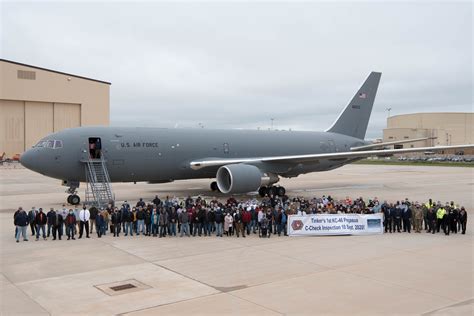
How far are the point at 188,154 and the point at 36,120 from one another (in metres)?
53.6

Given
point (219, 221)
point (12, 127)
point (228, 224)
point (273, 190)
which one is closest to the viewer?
point (228, 224)

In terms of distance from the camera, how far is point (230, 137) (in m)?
28.7

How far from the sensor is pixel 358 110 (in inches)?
1373

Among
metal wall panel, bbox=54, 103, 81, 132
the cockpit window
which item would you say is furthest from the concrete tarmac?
metal wall panel, bbox=54, 103, 81, 132

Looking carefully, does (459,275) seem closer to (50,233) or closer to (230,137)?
(50,233)

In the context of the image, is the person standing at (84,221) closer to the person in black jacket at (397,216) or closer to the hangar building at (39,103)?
the person in black jacket at (397,216)

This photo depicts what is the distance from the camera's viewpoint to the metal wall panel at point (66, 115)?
2872 inches

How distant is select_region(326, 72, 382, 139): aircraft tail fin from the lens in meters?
34.4

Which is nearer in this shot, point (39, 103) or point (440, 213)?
point (440, 213)

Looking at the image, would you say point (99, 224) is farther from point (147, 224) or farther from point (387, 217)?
point (387, 217)

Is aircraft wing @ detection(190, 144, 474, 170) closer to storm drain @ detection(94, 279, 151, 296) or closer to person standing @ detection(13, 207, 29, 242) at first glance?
person standing @ detection(13, 207, 29, 242)

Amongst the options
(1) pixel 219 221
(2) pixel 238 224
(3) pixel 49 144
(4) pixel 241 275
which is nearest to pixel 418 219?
(2) pixel 238 224

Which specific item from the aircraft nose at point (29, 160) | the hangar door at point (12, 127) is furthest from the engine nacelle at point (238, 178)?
the hangar door at point (12, 127)

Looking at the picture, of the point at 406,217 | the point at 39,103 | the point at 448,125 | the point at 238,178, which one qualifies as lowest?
the point at 406,217
